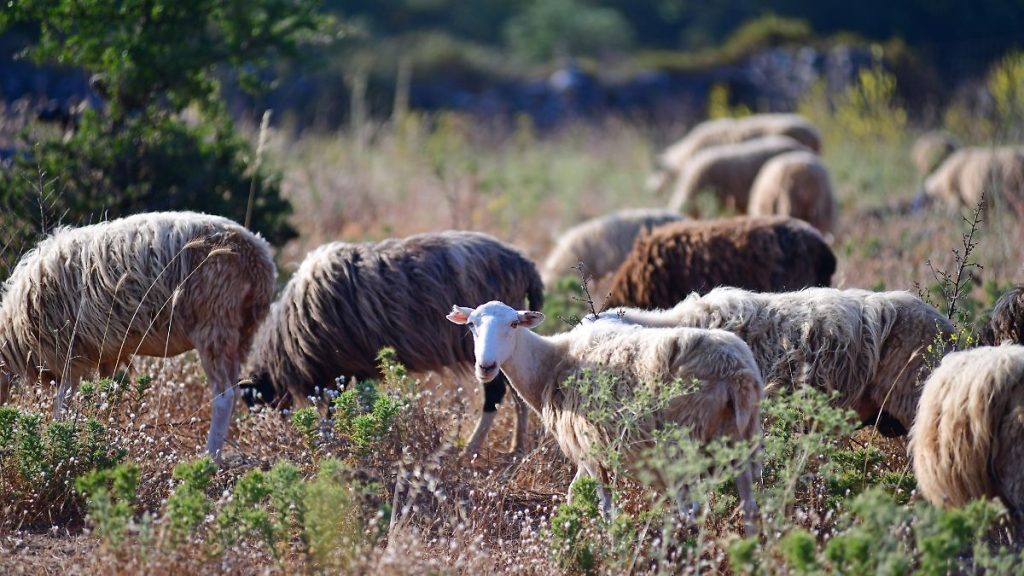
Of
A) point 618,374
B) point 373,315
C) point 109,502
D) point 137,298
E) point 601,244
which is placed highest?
point 137,298

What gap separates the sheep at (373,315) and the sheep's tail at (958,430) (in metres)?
2.40

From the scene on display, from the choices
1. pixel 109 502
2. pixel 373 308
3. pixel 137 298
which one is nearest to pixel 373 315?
pixel 373 308

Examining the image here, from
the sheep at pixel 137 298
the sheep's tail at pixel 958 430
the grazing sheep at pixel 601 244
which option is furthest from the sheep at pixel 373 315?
the grazing sheep at pixel 601 244

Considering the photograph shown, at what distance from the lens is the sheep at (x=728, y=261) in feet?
25.1

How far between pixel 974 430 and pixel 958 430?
7cm

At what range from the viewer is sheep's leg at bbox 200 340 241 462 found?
600 cm

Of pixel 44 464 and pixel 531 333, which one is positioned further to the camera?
pixel 531 333

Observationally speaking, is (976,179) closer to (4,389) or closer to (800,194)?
(800,194)

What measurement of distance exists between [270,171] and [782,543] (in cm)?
586

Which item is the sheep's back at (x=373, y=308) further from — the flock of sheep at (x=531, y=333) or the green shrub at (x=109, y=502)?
the green shrub at (x=109, y=502)

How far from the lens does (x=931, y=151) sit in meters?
16.2

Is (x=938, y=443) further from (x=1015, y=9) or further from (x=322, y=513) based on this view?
(x=1015, y=9)

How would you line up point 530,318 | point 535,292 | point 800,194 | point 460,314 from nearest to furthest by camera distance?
point 530,318 → point 460,314 → point 535,292 → point 800,194

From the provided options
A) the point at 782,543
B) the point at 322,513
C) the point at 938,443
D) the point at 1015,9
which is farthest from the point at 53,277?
the point at 1015,9
